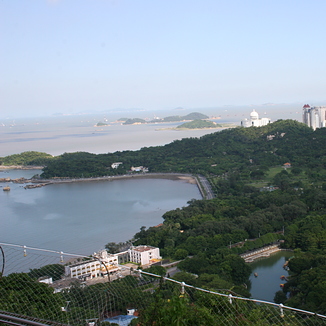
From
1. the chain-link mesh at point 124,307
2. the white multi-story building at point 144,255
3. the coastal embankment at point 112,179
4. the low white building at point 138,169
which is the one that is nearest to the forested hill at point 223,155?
the low white building at point 138,169

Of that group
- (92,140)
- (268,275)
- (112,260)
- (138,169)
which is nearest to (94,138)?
(92,140)

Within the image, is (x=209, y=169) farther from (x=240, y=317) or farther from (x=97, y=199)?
(x=240, y=317)

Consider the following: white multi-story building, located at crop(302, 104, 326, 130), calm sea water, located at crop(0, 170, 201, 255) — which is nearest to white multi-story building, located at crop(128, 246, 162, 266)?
calm sea water, located at crop(0, 170, 201, 255)

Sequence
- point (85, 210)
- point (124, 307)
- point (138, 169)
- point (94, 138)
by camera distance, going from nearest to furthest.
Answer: point (124, 307) < point (85, 210) < point (138, 169) < point (94, 138)

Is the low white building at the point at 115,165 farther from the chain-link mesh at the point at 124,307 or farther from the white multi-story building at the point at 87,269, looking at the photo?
the chain-link mesh at the point at 124,307

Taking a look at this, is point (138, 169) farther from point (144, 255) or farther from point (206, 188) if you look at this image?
point (144, 255)

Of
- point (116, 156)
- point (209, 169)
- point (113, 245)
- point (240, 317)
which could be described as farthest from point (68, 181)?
point (240, 317)

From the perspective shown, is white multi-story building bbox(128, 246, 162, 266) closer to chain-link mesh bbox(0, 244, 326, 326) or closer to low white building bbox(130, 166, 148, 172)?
chain-link mesh bbox(0, 244, 326, 326)

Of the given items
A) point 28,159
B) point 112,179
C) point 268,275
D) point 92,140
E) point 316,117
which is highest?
point 316,117

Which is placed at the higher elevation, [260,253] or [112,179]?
[112,179]
